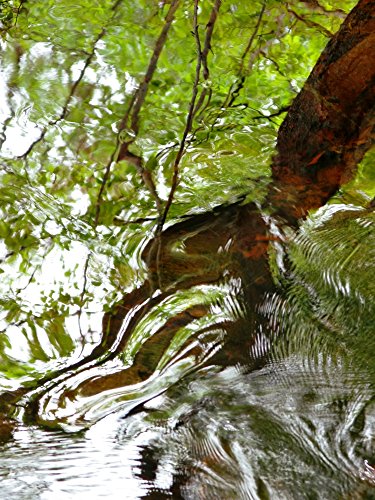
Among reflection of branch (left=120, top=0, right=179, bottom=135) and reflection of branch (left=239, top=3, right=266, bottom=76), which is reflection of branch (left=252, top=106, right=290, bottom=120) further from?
reflection of branch (left=120, top=0, right=179, bottom=135)

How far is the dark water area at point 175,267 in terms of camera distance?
1140mm

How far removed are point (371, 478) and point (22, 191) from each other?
4.42ft

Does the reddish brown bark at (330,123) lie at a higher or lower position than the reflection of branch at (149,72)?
lower

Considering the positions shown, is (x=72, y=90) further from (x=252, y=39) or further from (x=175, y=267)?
(x=175, y=267)

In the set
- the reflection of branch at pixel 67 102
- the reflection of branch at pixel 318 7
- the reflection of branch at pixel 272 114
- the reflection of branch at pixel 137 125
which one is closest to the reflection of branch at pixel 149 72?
the reflection of branch at pixel 137 125

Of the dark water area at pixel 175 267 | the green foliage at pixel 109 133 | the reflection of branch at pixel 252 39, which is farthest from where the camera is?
the reflection of branch at pixel 252 39

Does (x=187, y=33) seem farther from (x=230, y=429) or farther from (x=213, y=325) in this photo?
(x=230, y=429)

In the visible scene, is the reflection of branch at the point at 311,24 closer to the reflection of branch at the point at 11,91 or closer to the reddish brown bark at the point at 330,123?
the reddish brown bark at the point at 330,123

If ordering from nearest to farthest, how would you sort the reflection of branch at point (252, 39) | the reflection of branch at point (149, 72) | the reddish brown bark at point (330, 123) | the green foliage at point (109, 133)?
the reddish brown bark at point (330, 123) → the green foliage at point (109, 133) → the reflection of branch at point (149, 72) → the reflection of branch at point (252, 39)

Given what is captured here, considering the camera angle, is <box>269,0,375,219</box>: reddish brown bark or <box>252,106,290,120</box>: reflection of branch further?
<box>252,106,290,120</box>: reflection of branch

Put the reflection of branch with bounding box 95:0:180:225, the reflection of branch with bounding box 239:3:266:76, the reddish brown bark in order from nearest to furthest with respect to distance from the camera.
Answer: the reddish brown bark → the reflection of branch with bounding box 95:0:180:225 → the reflection of branch with bounding box 239:3:266:76

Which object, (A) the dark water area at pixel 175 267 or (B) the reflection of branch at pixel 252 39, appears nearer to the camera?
(A) the dark water area at pixel 175 267

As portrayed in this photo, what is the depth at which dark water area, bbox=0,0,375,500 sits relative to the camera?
114cm

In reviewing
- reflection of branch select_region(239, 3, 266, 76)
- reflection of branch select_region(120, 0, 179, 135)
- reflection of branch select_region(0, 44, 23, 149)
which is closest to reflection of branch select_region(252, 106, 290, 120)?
reflection of branch select_region(239, 3, 266, 76)
